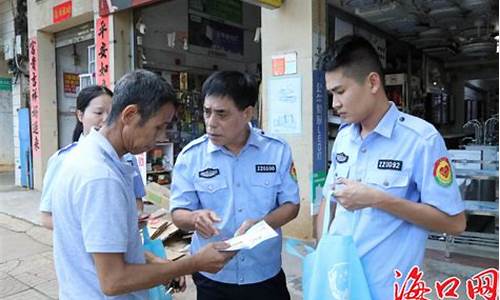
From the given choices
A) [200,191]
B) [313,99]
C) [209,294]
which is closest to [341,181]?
[200,191]

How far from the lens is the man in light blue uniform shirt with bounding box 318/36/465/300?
126 centimetres

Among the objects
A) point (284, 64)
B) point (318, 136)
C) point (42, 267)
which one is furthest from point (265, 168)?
point (42, 267)

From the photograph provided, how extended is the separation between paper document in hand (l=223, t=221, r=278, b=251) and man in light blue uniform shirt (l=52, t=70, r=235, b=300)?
7 centimetres

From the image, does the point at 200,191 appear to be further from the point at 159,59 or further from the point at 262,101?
the point at 159,59

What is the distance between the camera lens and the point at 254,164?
171cm

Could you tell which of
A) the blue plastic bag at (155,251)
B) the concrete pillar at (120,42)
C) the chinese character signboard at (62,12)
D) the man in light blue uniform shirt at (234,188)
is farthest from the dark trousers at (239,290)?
the chinese character signboard at (62,12)

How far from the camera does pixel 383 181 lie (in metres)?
1.34

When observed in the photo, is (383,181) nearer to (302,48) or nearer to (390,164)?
(390,164)

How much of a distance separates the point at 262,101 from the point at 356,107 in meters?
3.22

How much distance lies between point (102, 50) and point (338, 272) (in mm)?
5856

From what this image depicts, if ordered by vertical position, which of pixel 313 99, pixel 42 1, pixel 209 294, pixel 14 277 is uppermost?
pixel 42 1

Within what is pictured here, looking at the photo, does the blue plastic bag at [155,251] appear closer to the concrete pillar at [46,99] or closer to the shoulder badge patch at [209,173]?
the shoulder badge patch at [209,173]

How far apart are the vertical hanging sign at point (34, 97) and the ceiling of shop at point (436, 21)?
217 inches

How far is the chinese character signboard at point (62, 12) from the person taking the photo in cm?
686
